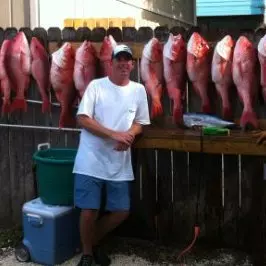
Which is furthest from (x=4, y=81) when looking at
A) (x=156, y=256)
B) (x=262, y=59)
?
(x=262, y=59)

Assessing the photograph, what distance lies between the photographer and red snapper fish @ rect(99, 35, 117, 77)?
4.74 metres

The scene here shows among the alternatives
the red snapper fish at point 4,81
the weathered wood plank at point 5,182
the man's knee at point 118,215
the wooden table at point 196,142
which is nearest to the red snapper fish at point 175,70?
the wooden table at point 196,142

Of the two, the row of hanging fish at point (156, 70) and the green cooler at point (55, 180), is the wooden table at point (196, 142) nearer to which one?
the row of hanging fish at point (156, 70)

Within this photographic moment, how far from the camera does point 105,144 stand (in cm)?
414

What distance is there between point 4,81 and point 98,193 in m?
1.66

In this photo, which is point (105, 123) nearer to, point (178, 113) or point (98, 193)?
point (98, 193)

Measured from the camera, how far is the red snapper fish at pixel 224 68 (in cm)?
436

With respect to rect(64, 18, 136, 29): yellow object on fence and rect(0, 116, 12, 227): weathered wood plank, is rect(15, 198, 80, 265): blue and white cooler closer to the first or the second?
rect(0, 116, 12, 227): weathered wood plank

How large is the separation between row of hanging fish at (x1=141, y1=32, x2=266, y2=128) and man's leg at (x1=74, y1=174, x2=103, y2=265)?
0.92m

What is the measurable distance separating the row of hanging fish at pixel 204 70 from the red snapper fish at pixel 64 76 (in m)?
0.70

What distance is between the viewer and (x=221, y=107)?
15.0ft

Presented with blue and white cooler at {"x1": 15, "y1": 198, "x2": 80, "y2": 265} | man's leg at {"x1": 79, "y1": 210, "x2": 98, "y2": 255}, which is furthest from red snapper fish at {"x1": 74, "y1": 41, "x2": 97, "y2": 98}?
man's leg at {"x1": 79, "y1": 210, "x2": 98, "y2": 255}

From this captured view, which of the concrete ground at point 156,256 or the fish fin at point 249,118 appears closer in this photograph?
the fish fin at point 249,118

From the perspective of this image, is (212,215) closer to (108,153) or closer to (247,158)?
(247,158)
